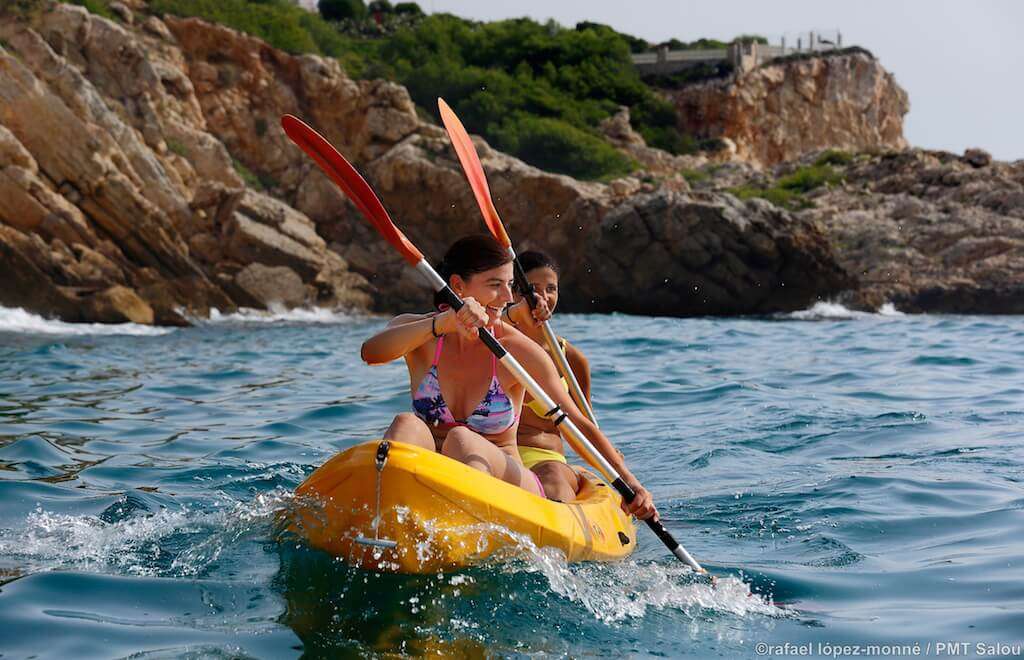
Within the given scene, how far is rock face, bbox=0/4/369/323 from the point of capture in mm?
17375

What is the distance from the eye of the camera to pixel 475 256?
3924 millimetres

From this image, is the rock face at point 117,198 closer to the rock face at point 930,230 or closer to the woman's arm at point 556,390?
the rock face at point 930,230

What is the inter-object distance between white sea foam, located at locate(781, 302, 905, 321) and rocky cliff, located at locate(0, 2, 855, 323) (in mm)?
339

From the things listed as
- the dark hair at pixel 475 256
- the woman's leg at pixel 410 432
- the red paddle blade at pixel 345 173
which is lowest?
the woman's leg at pixel 410 432

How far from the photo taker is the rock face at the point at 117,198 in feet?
57.0

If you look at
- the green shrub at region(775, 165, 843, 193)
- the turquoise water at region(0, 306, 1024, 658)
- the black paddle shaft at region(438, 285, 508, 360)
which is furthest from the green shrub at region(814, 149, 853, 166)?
the black paddle shaft at region(438, 285, 508, 360)

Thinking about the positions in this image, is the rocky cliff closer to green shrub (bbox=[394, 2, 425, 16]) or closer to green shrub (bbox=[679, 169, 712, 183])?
green shrub (bbox=[679, 169, 712, 183])

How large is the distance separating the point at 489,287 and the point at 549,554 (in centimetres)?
100

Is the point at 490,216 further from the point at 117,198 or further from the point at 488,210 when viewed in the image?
the point at 117,198

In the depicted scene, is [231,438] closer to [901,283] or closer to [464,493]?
[464,493]

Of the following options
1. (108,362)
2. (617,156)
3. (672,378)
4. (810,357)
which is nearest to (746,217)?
(617,156)

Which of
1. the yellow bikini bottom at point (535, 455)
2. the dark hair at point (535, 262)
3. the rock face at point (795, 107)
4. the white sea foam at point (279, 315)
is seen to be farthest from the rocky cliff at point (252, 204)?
the yellow bikini bottom at point (535, 455)

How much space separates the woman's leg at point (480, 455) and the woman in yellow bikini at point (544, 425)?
428 mm

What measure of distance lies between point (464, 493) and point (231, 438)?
370cm
